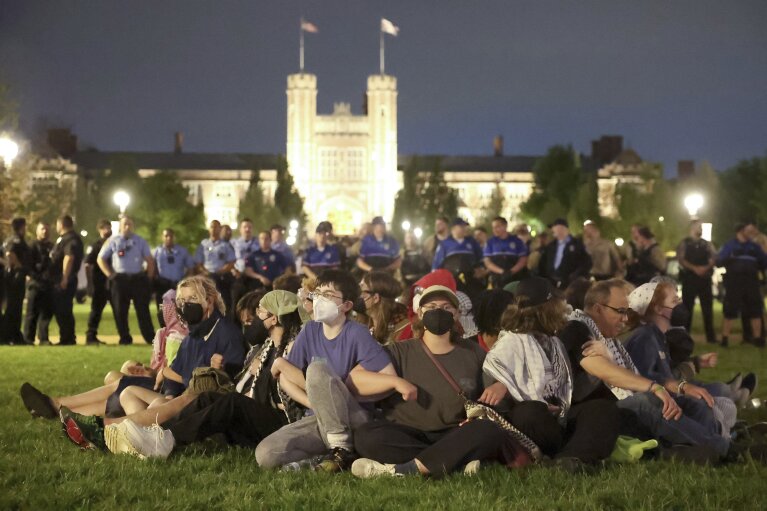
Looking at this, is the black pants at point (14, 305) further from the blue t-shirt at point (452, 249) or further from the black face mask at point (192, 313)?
the black face mask at point (192, 313)

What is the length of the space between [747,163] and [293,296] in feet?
241

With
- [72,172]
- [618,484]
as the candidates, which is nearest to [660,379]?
[618,484]

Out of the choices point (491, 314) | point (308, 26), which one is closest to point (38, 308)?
point (491, 314)

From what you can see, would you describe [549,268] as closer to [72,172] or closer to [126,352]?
[126,352]

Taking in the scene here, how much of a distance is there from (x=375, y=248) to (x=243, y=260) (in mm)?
1960

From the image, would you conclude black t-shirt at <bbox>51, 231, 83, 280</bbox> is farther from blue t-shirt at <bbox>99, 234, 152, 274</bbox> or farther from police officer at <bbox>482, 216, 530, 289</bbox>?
police officer at <bbox>482, 216, 530, 289</bbox>

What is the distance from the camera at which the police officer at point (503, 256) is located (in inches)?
706

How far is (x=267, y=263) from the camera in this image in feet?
57.7

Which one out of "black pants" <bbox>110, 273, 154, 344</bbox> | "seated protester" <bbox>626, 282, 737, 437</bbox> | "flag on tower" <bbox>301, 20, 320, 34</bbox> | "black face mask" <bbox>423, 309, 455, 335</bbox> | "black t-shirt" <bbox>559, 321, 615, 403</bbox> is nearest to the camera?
"black face mask" <bbox>423, 309, 455, 335</bbox>

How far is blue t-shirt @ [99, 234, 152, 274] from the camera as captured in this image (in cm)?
1688

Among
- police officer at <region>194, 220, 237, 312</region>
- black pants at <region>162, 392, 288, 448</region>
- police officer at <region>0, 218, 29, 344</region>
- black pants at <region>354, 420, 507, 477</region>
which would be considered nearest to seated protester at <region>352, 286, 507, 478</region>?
black pants at <region>354, 420, 507, 477</region>

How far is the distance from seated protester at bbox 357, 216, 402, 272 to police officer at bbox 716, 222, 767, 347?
15.4 feet

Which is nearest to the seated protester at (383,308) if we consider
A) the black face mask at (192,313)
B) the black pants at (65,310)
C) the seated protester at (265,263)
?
the black face mask at (192,313)

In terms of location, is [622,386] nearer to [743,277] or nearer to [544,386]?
[544,386]
